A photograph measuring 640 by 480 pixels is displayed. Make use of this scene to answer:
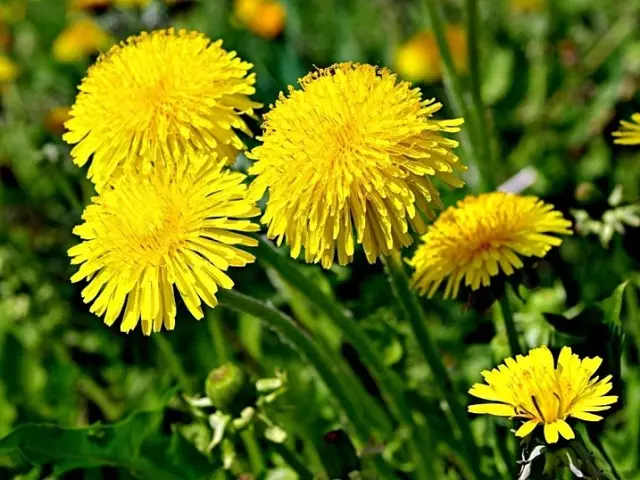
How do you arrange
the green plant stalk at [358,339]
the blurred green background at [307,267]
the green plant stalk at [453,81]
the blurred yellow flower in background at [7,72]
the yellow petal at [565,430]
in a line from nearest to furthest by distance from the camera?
the yellow petal at [565,430]
the green plant stalk at [358,339]
the blurred green background at [307,267]
the green plant stalk at [453,81]
the blurred yellow flower in background at [7,72]

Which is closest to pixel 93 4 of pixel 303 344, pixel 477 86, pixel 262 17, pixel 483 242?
pixel 262 17

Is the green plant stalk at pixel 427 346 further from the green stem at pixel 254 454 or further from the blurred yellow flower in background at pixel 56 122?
the blurred yellow flower in background at pixel 56 122

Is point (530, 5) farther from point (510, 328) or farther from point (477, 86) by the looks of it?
point (510, 328)

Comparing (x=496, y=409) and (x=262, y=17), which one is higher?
(x=262, y=17)

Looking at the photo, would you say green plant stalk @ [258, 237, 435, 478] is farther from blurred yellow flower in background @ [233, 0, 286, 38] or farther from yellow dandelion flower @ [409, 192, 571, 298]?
blurred yellow flower in background @ [233, 0, 286, 38]

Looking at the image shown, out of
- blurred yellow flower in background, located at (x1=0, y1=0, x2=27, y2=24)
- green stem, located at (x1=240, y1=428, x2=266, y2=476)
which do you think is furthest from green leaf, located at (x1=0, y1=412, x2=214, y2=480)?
blurred yellow flower in background, located at (x1=0, y1=0, x2=27, y2=24)

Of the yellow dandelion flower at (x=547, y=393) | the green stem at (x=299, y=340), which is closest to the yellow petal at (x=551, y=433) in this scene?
the yellow dandelion flower at (x=547, y=393)
